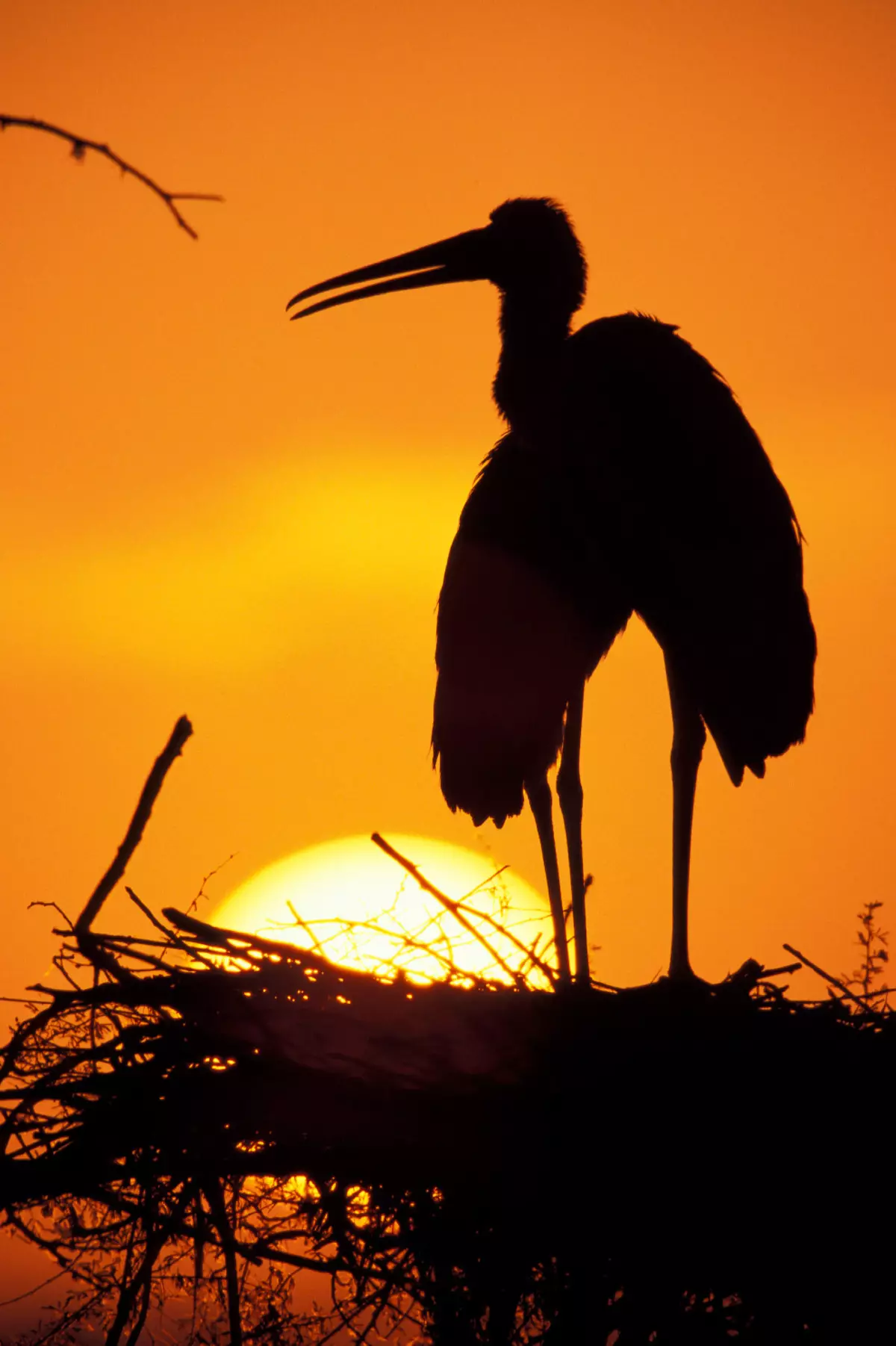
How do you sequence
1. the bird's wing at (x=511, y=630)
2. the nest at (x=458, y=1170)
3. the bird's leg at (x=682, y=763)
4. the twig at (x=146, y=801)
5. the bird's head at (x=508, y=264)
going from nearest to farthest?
the twig at (x=146, y=801) → the nest at (x=458, y=1170) → the bird's leg at (x=682, y=763) → the bird's wing at (x=511, y=630) → the bird's head at (x=508, y=264)

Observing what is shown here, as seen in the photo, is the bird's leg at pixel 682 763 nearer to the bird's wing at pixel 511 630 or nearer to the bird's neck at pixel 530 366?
the bird's wing at pixel 511 630

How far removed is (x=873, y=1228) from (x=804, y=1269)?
0.21 meters

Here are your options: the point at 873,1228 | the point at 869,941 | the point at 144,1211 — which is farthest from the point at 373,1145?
the point at 869,941

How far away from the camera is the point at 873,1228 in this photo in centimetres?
382

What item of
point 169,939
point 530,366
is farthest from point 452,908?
point 530,366

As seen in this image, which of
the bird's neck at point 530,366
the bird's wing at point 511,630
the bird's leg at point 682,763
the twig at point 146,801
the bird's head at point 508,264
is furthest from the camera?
the bird's head at point 508,264

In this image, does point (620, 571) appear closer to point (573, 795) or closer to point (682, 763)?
point (682, 763)

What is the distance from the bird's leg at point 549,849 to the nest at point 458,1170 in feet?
5.70

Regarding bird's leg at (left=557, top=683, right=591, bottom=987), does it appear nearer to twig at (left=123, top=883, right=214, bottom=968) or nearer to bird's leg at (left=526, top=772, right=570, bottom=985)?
bird's leg at (left=526, top=772, right=570, bottom=985)

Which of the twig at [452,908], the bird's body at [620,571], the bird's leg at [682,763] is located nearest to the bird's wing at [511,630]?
the bird's body at [620,571]

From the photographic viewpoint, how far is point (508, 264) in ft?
24.7

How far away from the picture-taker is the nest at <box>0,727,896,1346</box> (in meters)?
3.79

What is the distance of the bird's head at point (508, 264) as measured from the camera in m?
7.35

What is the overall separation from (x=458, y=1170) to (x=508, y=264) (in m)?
4.96
